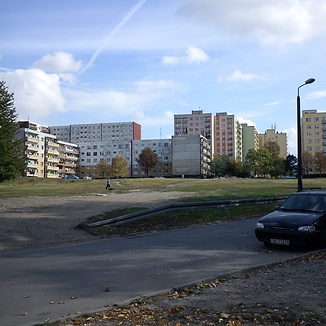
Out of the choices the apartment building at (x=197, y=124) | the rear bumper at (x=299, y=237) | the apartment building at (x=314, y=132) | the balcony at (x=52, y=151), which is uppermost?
the apartment building at (x=197, y=124)

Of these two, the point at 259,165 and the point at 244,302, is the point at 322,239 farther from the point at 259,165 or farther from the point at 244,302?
the point at 259,165

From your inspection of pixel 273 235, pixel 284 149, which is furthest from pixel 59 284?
pixel 284 149

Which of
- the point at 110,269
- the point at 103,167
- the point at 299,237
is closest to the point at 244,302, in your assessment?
the point at 110,269

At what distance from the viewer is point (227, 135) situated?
165 meters

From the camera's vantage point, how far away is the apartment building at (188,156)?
5364 inches

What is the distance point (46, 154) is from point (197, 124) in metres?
62.9

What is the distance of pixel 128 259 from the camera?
33.3 feet

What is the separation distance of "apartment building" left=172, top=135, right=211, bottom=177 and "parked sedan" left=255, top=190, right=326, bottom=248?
122632mm

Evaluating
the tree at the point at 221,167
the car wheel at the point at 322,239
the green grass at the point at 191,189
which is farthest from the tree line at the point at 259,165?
the car wheel at the point at 322,239

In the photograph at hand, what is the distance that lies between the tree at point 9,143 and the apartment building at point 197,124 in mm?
121390

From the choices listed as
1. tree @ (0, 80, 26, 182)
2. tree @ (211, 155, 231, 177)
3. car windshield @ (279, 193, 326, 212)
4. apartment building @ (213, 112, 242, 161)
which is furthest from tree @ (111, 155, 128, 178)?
car windshield @ (279, 193, 326, 212)

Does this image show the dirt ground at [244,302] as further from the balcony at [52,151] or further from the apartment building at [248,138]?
the apartment building at [248,138]

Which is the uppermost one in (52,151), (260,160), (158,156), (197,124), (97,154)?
(197,124)

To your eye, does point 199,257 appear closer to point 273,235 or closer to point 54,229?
point 273,235
